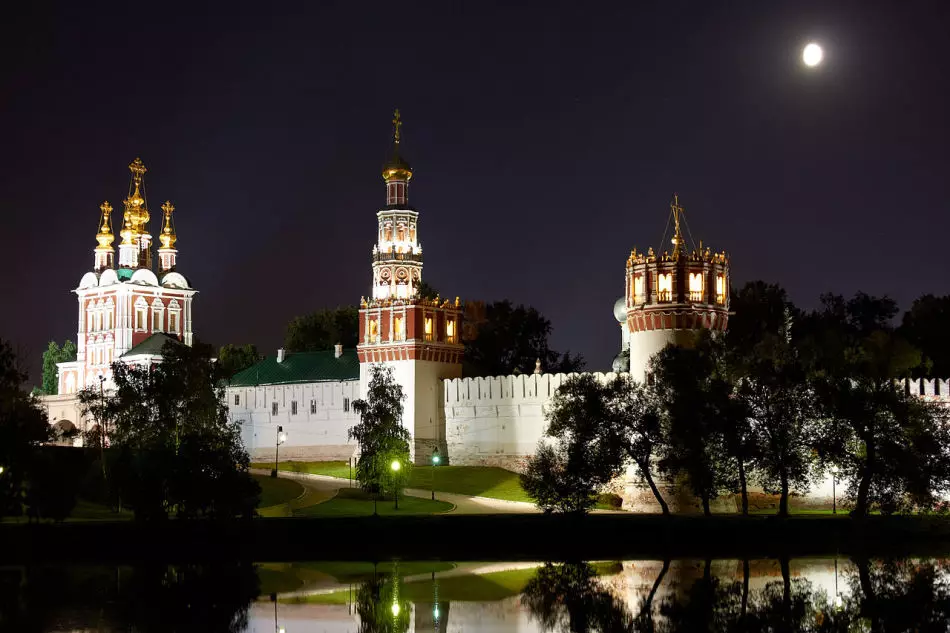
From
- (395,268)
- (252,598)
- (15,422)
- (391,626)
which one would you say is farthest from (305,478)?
(391,626)

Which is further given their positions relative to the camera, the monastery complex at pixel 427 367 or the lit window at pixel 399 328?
the lit window at pixel 399 328

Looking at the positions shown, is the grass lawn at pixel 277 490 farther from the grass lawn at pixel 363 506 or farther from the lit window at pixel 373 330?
the lit window at pixel 373 330

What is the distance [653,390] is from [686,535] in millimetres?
6976

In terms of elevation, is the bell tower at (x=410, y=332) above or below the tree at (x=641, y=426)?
above

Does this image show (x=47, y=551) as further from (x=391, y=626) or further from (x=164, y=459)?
(x=391, y=626)

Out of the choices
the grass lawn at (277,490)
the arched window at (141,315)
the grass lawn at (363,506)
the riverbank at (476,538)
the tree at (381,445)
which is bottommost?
the riverbank at (476,538)

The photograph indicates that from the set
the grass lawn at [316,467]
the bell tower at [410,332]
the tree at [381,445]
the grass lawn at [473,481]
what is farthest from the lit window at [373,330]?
the tree at [381,445]

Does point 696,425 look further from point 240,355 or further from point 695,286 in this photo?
point 240,355

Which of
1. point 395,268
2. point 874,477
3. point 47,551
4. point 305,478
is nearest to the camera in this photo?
point 47,551

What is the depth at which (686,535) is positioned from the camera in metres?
52.0

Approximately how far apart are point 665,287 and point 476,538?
Result: 17254mm

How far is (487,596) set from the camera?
39.1 meters

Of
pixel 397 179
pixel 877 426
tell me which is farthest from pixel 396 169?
pixel 877 426

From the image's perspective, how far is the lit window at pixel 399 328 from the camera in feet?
261
